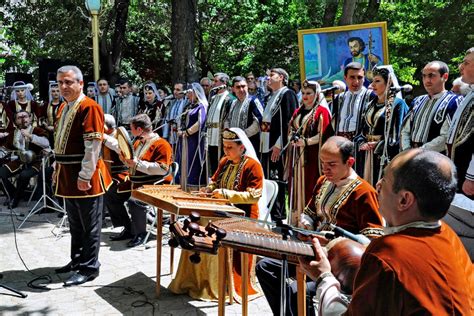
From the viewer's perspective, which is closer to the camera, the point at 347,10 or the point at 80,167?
the point at 80,167

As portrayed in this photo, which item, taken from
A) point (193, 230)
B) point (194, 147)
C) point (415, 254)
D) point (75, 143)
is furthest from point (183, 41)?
point (415, 254)

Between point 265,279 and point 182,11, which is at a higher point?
point 182,11

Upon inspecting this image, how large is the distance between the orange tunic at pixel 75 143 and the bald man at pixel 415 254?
A: 371cm

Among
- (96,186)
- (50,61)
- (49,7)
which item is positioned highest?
(49,7)

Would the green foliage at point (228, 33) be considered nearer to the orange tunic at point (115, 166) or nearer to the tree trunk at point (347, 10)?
the tree trunk at point (347, 10)

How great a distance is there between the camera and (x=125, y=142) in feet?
19.3

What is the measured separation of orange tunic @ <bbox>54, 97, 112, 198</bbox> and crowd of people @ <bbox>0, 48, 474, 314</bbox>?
12mm

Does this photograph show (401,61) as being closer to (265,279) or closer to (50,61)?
(50,61)

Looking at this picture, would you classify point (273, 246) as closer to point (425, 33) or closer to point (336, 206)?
point (336, 206)

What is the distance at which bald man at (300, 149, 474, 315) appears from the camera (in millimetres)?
1653

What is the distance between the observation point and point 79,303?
4.61m

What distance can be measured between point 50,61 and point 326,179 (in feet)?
38.1

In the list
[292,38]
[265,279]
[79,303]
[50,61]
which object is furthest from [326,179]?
[292,38]

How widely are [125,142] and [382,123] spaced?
3.01 metres
